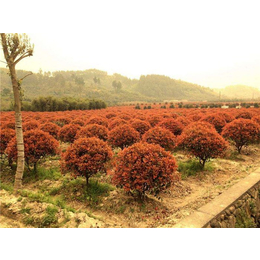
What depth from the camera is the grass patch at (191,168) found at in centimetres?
764

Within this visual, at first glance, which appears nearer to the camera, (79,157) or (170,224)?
(170,224)

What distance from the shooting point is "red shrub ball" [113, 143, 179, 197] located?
190 inches

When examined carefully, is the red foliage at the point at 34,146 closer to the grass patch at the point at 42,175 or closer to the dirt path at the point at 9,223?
the grass patch at the point at 42,175

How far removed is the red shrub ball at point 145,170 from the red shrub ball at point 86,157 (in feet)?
3.15

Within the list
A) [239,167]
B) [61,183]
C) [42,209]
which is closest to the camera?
[42,209]

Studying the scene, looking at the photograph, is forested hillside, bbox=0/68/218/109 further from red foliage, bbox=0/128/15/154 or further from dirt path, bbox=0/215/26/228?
dirt path, bbox=0/215/26/228

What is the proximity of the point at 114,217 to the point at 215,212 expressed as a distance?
238 cm

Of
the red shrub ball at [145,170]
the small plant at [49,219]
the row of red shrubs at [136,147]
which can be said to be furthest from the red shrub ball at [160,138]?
the small plant at [49,219]

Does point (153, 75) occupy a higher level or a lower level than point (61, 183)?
higher

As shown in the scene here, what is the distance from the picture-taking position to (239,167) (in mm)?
8258

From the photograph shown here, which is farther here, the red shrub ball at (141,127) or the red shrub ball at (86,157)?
the red shrub ball at (141,127)

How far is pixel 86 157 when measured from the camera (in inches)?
232

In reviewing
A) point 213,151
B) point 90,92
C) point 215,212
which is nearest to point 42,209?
point 215,212

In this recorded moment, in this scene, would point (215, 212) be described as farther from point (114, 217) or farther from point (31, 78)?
point (31, 78)
